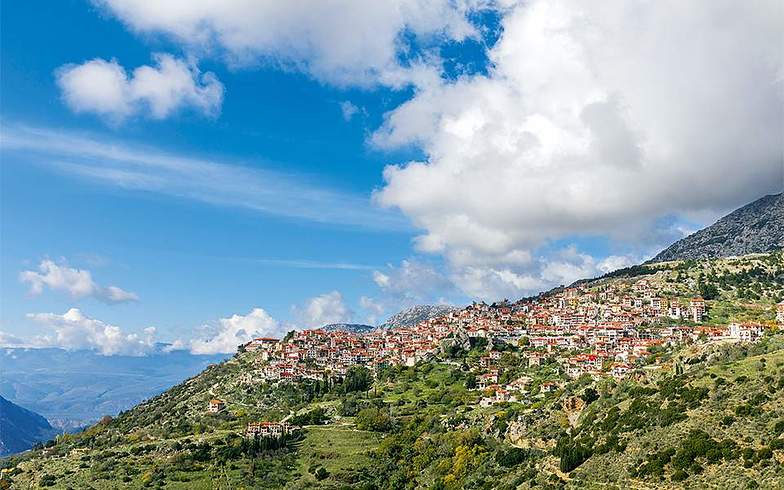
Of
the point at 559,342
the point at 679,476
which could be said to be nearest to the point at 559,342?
the point at 559,342

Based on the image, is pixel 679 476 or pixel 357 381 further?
pixel 357 381

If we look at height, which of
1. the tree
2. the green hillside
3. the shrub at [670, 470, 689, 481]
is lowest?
the shrub at [670, 470, 689, 481]

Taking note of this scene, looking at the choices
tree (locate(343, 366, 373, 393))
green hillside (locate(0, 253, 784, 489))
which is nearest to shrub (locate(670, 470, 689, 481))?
green hillside (locate(0, 253, 784, 489))

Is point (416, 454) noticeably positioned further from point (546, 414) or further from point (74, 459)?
point (74, 459)

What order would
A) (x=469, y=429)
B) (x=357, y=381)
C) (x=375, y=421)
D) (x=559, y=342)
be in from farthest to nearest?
(x=559, y=342) < (x=357, y=381) < (x=375, y=421) < (x=469, y=429)

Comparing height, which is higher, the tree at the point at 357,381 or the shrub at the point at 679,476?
the tree at the point at 357,381

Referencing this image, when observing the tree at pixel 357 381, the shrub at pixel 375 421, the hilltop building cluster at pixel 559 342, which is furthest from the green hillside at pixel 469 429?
the hilltop building cluster at pixel 559 342

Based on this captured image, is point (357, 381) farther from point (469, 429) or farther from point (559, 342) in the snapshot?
point (469, 429)

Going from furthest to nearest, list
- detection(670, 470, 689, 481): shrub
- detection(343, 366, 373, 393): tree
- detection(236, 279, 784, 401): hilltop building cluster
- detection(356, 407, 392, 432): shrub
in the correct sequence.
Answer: detection(343, 366, 373, 393): tree < detection(236, 279, 784, 401): hilltop building cluster < detection(356, 407, 392, 432): shrub < detection(670, 470, 689, 481): shrub

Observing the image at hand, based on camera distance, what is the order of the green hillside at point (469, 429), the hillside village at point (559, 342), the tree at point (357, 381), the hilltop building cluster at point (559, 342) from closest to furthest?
1. the green hillside at point (469, 429)
2. the hillside village at point (559, 342)
3. the hilltop building cluster at point (559, 342)
4. the tree at point (357, 381)

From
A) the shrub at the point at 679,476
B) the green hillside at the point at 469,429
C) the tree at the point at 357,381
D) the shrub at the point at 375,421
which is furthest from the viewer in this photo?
the tree at the point at 357,381

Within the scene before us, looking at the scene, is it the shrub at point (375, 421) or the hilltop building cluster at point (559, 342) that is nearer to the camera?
the shrub at point (375, 421)

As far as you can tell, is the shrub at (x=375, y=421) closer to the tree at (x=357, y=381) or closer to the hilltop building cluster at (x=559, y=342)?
the hilltop building cluster at (x=559, y=342)

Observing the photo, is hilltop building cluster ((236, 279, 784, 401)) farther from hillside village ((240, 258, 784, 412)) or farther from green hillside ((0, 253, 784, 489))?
green hillside ((0, 253, 784, 489))
